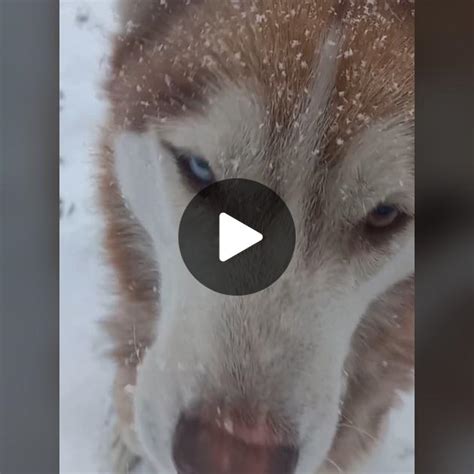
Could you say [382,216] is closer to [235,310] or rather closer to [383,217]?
[383,217]

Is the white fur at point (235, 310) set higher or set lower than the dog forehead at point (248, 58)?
lower

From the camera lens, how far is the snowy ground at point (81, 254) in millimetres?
562

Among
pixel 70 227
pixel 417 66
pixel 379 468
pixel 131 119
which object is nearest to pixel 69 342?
pixel 70 227

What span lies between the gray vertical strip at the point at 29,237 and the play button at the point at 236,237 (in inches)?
6.9

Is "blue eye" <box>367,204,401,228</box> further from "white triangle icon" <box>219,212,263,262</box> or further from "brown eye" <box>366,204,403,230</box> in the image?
"white triangle icon" <box>219,212,263,262</box>

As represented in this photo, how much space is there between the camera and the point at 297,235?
57 centimetres

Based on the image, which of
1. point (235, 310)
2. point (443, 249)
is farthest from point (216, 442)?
point (443, 249)

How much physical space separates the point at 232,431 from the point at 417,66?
1.69ft

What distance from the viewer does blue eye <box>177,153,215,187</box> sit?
0.57 metres

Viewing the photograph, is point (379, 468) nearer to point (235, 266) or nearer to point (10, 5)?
point (235, 266)

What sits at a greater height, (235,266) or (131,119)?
(131,119)

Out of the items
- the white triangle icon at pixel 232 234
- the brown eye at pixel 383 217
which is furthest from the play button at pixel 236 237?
the brown eye at pixel 383 217

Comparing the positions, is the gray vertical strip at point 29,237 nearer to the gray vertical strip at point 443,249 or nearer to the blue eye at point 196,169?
the blue eye at point 196,169

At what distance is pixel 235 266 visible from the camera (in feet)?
1.87
